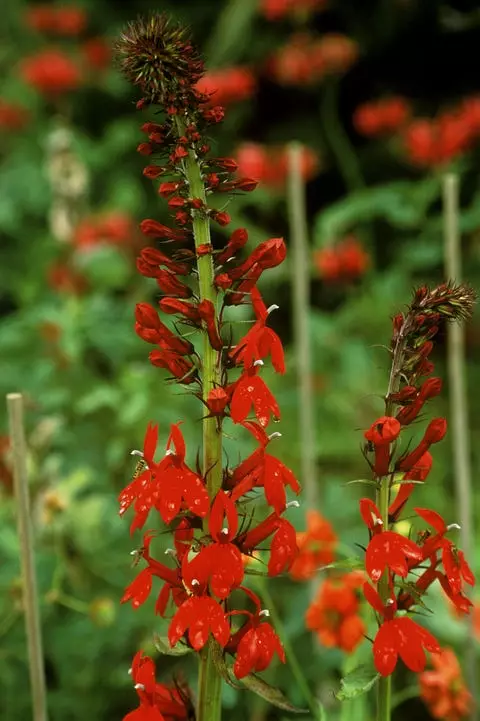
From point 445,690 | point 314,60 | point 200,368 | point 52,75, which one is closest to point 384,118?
point 314,60

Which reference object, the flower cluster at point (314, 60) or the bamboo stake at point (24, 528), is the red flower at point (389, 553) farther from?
the flower cluster at point (314, 60)

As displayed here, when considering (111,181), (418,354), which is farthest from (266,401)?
(111,181)

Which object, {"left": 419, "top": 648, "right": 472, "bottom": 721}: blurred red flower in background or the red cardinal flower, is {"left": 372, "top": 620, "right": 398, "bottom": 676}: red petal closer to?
the red cardinal flower

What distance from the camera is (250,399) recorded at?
776 millimetres

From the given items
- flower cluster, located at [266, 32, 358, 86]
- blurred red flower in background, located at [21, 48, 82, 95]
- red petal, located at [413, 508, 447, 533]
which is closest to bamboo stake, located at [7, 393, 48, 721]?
red petal, located at [413, 508, 447, 533]

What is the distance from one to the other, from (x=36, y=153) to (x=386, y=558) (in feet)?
11.9

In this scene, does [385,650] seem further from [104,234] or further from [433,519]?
[104,234]

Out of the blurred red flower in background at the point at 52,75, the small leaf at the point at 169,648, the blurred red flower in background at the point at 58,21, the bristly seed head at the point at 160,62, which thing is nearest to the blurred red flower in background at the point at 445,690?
the small leaf at the point at 169,648

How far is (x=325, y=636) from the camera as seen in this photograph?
1.12 meters

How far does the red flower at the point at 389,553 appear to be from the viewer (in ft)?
2.51

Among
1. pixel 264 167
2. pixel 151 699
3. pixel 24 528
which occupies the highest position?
pixel 264 167

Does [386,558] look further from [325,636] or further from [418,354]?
[325,636]

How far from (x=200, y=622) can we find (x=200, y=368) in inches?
8.4

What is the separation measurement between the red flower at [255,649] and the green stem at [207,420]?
4cm
